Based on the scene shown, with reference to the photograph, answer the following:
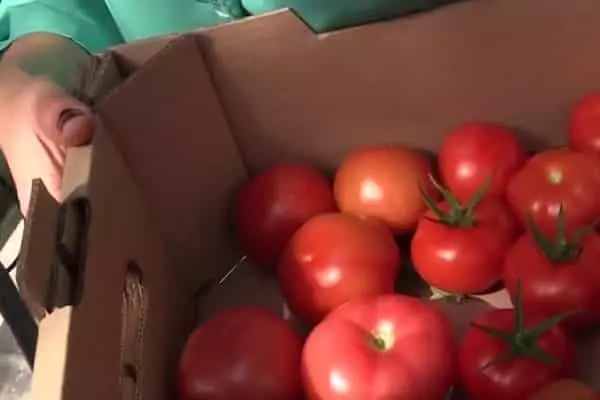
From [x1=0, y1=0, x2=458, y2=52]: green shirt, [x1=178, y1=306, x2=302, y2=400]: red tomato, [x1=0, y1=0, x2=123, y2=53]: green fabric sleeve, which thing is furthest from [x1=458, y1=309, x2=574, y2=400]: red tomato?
[x1=0, y1=0, x2=123, y2=53]: green fabric sleeve

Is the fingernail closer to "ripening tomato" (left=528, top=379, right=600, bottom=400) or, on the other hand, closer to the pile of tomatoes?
the pile of tomatoes

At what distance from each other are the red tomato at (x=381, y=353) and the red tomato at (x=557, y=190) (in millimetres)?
100

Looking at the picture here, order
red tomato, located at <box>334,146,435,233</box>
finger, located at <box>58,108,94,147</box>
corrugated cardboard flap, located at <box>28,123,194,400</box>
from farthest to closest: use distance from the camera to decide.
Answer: red tomato, located at <box>334,146,435,233</box>
finger, located at <box>58,108,94,147</box>
corrugated cardboard flap, located at <box>28,123,194,400</box>

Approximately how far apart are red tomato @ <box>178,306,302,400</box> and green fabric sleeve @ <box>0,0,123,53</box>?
10.3 inches

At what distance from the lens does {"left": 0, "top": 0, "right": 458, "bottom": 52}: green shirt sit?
843 millimetres

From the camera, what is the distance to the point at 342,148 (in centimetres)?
86

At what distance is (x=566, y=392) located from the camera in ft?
2.10

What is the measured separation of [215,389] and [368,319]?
0.11 metres

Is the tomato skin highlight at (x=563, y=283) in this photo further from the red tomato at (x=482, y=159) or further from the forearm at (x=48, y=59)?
the forearm at (x=48, y=59)

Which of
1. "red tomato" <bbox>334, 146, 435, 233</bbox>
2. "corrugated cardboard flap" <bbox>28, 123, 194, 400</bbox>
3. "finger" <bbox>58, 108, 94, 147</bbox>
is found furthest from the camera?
"red tomato" <bbox>334, 146, 435, 233</bbox>

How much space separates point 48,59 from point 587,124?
38 centimetres

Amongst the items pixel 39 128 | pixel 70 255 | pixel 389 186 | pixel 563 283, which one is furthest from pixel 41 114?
pixel 563 283

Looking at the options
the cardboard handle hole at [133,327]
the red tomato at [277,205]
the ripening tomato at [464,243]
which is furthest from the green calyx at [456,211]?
the cardboard handle hole at [133,327]

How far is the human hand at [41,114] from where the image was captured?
28.2 inches
